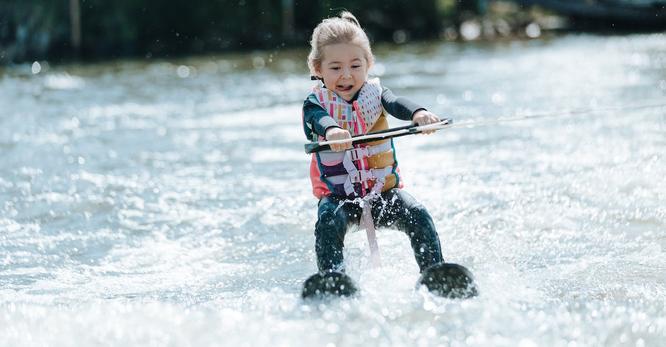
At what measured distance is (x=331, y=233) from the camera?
14.2 feet

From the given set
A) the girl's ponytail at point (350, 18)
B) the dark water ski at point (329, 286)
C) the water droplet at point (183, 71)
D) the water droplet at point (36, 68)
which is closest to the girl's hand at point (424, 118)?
the girl's ponytail at point (350, 18)

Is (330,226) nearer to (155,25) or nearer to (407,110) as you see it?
(407,110)

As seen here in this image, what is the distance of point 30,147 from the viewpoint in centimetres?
938

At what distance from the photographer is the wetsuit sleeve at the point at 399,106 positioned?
14.6ft

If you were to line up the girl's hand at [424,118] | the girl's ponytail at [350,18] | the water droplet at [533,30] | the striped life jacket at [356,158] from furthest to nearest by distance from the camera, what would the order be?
the water droplet at [533,30]
the girl's ponytail at [350,18]
the striped life jacket at [356,158]
the girl's hand at [424,118]

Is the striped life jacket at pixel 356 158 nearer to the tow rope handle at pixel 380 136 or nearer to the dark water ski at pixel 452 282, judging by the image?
the tow rope handle at pixel 380 136

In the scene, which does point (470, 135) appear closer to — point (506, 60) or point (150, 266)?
point (150, 266)

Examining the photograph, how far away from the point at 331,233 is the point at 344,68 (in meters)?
0.80

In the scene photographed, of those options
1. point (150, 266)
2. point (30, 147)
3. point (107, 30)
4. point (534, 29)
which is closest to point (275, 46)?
point (107, 30)

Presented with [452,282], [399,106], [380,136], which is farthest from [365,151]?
[452,282]

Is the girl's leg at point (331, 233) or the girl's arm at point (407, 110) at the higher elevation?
the girl's arm at point (407, 110)

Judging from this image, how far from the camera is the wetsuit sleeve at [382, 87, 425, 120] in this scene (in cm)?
445

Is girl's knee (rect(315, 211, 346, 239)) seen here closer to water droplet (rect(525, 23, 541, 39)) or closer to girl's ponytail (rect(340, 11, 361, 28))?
girl's ponytail (rect(340, 11, 361, 28))

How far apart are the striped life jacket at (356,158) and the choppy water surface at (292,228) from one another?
0.37m
